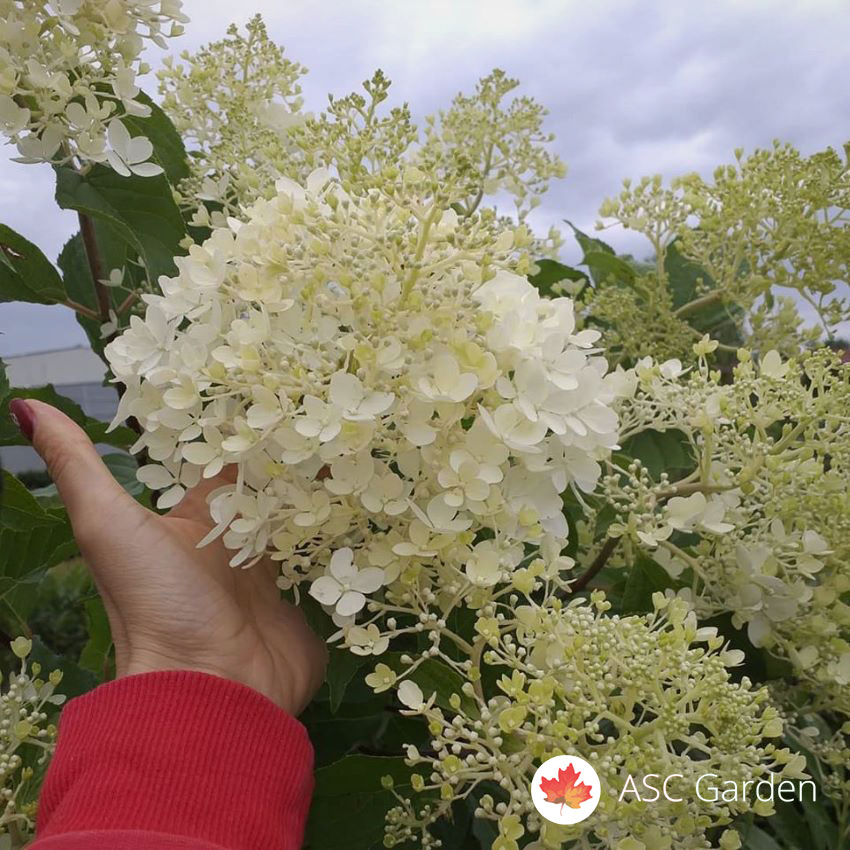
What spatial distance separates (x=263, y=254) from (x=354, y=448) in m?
0.21

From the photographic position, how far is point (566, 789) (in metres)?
0.60

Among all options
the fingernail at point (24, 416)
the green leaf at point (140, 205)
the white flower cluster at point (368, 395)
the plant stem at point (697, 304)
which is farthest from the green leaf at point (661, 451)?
the fingernail at point (24, 416)

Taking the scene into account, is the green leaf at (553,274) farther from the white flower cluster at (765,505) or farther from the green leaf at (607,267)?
the white flower cluster at (765,505)

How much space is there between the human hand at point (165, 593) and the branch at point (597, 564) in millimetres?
340

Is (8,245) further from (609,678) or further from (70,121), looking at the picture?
(609,678)

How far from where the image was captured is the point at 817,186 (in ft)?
3.62

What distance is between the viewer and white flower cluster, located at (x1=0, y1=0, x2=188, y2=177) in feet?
2.81

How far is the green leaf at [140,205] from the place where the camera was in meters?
1.01

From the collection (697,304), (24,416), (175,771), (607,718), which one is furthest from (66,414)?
(697,304)

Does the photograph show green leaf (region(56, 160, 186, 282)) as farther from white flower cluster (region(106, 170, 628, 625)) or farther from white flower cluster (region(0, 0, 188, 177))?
white flower cluster (region(106, 170, 628, 625))

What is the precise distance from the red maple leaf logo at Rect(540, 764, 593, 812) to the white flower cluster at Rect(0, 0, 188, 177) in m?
0.79

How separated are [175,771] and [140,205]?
2.24 ft

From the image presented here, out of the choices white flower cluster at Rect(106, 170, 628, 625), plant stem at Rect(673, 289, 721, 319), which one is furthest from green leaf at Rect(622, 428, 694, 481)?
white flower cluster at Rect(106, 170, 628, 625)

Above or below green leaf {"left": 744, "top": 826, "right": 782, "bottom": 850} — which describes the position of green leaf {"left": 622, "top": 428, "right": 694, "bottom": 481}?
above
